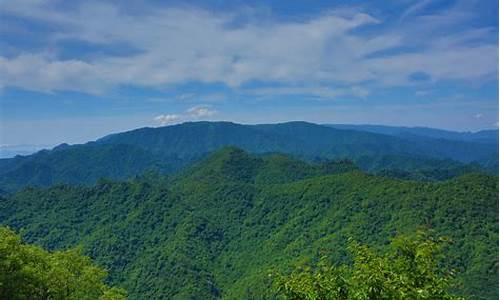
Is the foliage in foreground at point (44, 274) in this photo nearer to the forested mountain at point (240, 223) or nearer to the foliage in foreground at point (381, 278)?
the foliage in foreground at point (381, 278)

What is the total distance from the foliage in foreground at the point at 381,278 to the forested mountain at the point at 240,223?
41.5m

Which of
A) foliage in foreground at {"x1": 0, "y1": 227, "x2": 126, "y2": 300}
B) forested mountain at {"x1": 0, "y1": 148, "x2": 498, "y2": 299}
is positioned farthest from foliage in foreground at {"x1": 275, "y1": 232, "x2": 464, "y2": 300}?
forested mountain at {"x1": 0, "y1": 148, "x2": 498, "y2": 299}

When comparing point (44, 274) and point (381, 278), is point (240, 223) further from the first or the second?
point (381, 278)

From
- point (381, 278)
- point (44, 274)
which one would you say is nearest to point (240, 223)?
point (44, 274)

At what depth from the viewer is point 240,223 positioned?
102 metres

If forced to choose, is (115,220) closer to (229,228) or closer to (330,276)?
(229,228)

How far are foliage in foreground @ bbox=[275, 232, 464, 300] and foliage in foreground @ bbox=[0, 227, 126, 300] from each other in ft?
26.8

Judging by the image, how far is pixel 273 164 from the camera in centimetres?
13375

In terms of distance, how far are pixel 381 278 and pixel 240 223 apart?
96.6 metres

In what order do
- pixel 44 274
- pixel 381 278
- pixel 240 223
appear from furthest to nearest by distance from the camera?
1. pixel 240 223
2. pixel 44 274
3. pixel 381 278

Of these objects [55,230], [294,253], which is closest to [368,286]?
[294,253]

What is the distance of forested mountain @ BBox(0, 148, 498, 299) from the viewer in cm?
6206

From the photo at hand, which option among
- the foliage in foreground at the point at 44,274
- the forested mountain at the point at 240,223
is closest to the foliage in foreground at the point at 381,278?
the foliage in foreground at the point at 44,274

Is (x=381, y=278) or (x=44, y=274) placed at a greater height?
(x=381, y=278)
